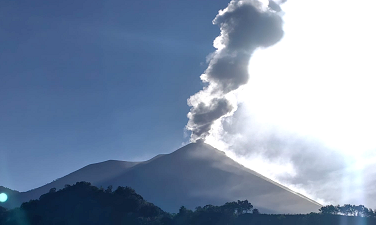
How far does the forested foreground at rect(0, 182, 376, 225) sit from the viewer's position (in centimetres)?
5081

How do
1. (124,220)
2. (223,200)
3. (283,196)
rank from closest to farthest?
(124,220) → (223,200) → (283,196)

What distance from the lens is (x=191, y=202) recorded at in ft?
541

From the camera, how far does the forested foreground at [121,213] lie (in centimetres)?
5081

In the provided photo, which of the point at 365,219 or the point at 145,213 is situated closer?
the point at 145,213

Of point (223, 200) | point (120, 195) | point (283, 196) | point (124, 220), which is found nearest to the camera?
point (124, 220)

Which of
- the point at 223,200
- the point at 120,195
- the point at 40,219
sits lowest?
the point at 40,219

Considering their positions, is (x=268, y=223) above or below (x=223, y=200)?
below

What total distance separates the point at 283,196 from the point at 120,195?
136751 mm

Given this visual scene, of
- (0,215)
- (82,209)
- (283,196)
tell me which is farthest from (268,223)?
(283,196)

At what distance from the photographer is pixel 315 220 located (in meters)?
51.2

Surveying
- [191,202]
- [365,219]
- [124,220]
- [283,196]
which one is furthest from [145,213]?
[283,196]

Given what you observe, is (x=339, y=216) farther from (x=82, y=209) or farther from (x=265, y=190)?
(x=265, y=190)

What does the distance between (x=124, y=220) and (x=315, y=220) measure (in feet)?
79.9

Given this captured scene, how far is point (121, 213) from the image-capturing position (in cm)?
5247
